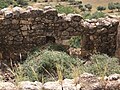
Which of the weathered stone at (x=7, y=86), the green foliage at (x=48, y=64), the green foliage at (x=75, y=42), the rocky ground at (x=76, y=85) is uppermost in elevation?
the weathered stone at (x=7, y=86)

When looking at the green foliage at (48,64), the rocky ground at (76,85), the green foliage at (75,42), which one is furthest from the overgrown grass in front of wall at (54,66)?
the rocky ground at (76,85)

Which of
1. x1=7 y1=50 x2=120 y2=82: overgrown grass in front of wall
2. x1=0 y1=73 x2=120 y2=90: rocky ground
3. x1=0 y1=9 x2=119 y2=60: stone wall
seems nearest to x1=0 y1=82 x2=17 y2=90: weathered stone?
x1=0 y1=73 x2=120 y2=90: rocky ground

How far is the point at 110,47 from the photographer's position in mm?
12641

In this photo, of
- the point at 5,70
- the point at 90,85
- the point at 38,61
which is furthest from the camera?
the point at 5,70

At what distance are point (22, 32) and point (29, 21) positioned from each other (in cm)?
43

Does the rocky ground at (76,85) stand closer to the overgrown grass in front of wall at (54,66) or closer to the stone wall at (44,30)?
the overgrown grass in front of wall at (54,66)

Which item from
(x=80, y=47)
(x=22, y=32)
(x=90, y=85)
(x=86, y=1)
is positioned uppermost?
(x=90, y=85)

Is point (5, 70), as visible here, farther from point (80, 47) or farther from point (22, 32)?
point (80, 47)

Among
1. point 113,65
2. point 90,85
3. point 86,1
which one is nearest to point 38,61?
point 113,65

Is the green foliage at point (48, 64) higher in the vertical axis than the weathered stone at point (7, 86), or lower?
lower

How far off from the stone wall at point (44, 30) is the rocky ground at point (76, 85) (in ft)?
19.1

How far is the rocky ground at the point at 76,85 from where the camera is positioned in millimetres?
5699

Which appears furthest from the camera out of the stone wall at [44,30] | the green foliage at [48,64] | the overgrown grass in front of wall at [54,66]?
the stone wall at [44,30]

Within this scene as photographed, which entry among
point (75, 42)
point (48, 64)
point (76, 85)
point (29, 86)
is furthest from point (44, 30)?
point (29, 86)
